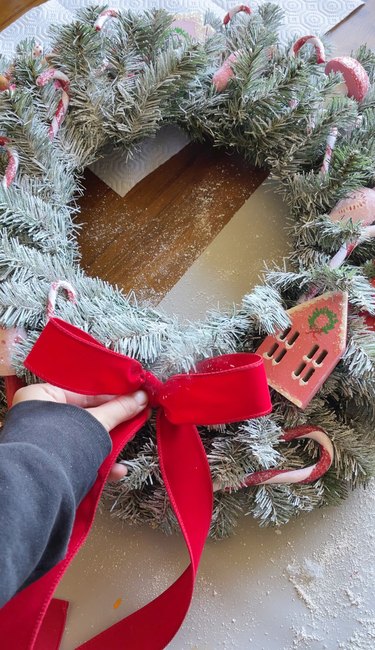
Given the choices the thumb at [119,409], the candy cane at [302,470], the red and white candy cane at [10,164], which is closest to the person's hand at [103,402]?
the thumb at [119,409]

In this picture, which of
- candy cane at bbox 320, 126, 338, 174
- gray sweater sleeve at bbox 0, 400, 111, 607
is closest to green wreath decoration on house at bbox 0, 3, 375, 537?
candy cane at bbox 320, 126, 338, 174

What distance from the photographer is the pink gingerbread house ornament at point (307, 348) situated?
0.71 m

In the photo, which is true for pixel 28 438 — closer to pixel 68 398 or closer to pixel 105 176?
pixel 68 398

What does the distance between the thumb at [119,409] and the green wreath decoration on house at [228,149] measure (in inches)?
1.8

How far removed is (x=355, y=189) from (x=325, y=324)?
0.19 meters

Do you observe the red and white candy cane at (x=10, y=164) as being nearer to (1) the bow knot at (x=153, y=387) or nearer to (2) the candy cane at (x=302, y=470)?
(1) the bow knot at (x=153, y=387)

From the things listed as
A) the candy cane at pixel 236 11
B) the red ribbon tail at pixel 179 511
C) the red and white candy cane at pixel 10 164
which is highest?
the candy cane at pixel 236 11

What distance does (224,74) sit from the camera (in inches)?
34.5

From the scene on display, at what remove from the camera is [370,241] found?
2.60ft

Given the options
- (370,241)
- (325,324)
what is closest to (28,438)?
(325,324)

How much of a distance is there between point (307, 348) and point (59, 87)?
1.63 feet

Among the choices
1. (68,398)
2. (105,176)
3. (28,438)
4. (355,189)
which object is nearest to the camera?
(28,438)

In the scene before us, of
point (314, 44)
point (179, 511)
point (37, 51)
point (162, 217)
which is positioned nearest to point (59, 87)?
point (37, 51)

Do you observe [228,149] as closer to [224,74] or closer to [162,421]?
[224,74]
